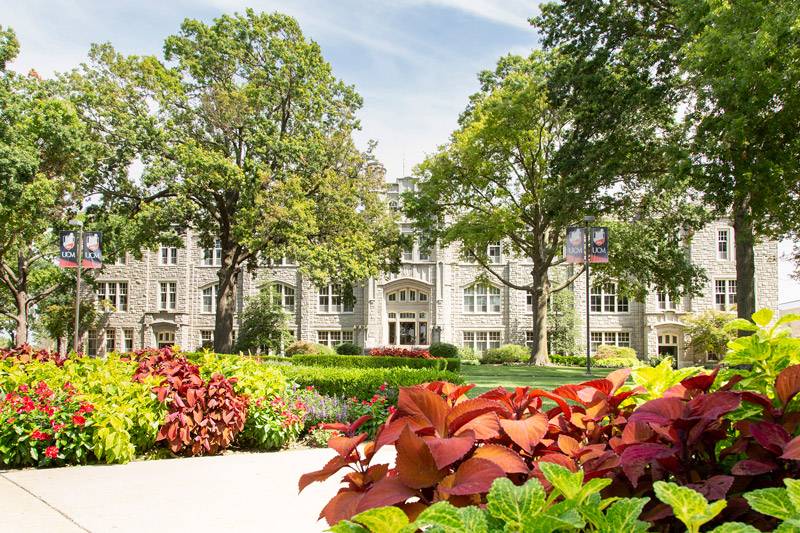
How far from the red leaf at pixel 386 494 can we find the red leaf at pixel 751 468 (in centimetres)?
65

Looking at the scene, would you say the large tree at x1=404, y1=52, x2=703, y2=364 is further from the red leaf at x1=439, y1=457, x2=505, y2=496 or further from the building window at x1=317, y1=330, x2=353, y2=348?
the red leaf at x1=439, y1=457, x2=505, y2=496

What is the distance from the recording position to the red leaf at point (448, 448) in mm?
1339

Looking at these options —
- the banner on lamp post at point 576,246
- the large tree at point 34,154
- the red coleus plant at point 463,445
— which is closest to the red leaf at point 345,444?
the red coleus plant at point 463,445

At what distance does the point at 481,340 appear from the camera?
1761 inches

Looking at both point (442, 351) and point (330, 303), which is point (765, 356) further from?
point (330, 303)

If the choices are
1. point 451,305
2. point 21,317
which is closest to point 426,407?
point 21,317

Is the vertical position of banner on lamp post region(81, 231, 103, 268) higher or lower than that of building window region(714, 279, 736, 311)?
higher

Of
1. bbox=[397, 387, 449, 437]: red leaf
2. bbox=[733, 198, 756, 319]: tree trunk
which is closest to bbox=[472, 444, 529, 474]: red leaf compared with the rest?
bbox=[397, 387, 449, 437]: red leaf

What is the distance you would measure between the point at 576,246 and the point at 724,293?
27495mm

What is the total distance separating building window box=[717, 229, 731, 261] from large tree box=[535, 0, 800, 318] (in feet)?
81.0

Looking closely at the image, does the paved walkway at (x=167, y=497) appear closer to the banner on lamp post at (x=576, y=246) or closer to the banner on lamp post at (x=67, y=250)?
the banner on lamp post at (x=576, y=246)

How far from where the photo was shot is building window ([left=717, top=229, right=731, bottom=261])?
44094 mm

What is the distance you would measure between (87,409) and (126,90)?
2310 cm

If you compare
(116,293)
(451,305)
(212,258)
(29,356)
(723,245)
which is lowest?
(29,356)
